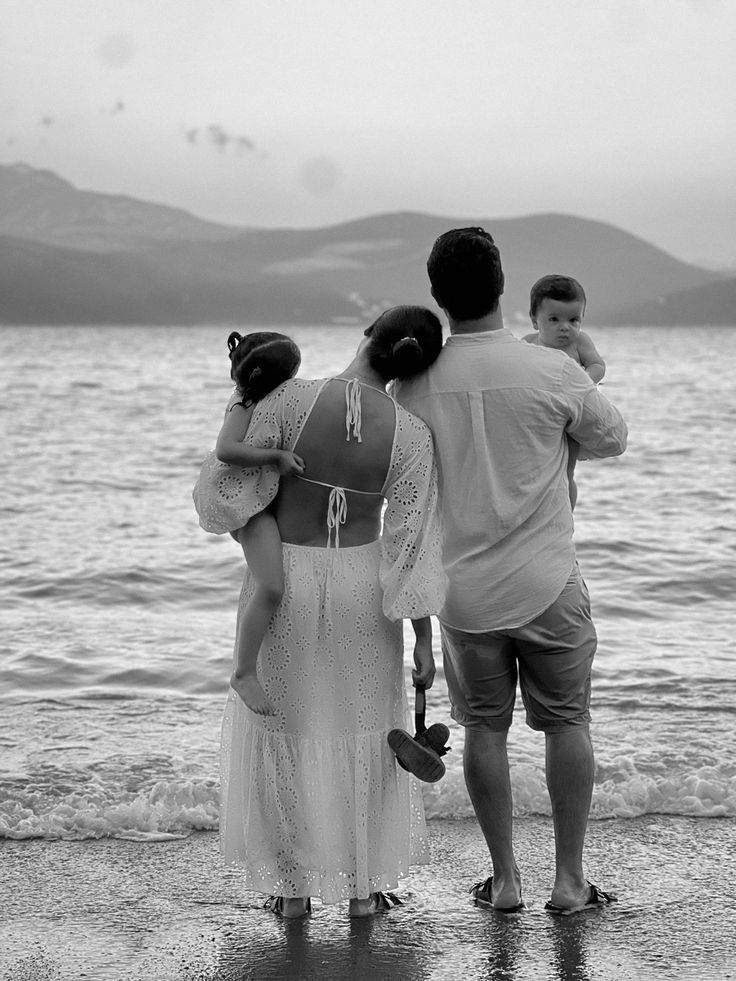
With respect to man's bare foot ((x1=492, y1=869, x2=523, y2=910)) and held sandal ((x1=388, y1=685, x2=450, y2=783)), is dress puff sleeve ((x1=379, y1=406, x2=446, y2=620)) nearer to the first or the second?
held sandal ((x1=388, y1=685, x2=450, y2=783))

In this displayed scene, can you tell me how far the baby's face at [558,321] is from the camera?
3.02 metres

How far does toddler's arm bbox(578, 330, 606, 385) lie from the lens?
3.06 meters

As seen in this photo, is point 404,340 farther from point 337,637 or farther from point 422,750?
point 422,750

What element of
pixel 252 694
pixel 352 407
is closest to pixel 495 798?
pixel 252 694

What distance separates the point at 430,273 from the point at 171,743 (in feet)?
8.96

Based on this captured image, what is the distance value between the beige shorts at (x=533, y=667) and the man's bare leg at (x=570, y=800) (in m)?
0.05

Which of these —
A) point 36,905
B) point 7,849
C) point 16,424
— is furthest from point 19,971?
point 16,424

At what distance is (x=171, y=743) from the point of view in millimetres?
4809

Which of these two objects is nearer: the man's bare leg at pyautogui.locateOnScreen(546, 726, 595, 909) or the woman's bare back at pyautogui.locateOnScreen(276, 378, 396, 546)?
the woman's bare back at pyautogui.locateOnScreen(276, 378, 396, 546)

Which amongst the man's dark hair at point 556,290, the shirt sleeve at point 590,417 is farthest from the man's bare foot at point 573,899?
the man's dark hair at point 556,290

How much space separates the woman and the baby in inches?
15.2

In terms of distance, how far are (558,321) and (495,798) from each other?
1252 mm

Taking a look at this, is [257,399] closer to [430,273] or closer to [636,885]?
[430,273]

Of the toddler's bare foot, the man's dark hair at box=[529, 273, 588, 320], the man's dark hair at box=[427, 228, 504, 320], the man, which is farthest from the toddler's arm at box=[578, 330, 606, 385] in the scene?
the toddler's bare foot
